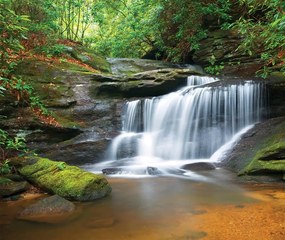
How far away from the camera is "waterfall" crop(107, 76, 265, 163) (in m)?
9.02

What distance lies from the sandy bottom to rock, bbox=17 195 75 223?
131 millimetres

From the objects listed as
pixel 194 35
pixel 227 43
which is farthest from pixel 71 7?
pixel 227 43

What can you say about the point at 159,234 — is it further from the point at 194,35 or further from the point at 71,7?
the point at 71,7

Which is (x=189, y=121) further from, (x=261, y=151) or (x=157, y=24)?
(x=157, y=24)

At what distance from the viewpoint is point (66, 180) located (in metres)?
5.20

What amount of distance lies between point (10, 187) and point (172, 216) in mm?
2981

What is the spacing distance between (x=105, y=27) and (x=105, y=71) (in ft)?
42.1

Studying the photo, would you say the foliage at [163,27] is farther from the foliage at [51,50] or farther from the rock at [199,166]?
the rock at [199,166]

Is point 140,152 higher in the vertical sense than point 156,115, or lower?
lower

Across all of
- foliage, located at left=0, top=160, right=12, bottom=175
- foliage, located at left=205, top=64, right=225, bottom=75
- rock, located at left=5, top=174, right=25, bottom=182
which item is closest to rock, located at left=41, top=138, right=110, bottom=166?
rock, located at left=5, top=174, right=25, bottom=182

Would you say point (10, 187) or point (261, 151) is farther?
point (261, 151)

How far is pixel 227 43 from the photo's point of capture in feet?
43.8

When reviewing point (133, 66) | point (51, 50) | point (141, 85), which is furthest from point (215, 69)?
point (51, 50)

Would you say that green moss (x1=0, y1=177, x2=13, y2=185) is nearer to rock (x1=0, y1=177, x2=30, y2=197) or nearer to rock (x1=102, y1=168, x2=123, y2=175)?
rock (x1=0, y1=177, x2=30, y2=197)
